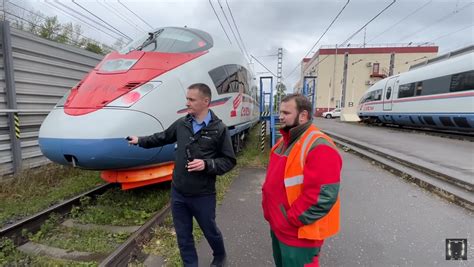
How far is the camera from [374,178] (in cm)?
628

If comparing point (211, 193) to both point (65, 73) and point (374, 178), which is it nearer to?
point (374, 178)

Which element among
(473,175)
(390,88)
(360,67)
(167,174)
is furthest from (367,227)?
(360,67)

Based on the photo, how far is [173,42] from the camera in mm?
4605

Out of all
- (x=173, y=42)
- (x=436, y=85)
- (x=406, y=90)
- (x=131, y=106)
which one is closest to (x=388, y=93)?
(x=406, y=90)

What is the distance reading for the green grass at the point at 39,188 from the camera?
4.23 meters

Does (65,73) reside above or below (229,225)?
above

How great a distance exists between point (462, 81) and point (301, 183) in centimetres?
1284

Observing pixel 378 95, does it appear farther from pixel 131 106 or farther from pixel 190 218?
pixel 190 218

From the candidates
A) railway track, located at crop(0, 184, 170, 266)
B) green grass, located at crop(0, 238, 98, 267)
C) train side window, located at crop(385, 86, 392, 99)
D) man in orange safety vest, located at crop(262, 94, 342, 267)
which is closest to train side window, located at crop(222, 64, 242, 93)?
railway track, located at crop(0, 184, 170, 266)

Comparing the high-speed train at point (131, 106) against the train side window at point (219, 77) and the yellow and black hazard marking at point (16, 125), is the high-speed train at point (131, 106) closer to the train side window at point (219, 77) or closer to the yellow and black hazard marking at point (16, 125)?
the train side window at point (219, 77)

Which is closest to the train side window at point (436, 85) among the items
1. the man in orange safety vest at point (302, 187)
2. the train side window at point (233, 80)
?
the train side window at point (233, 80)

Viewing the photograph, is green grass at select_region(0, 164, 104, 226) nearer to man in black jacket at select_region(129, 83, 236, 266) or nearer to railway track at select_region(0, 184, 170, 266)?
railway track at select_region(0, 184, 170, 266)

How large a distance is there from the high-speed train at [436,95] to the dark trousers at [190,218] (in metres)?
12.3

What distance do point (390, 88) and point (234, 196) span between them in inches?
637
